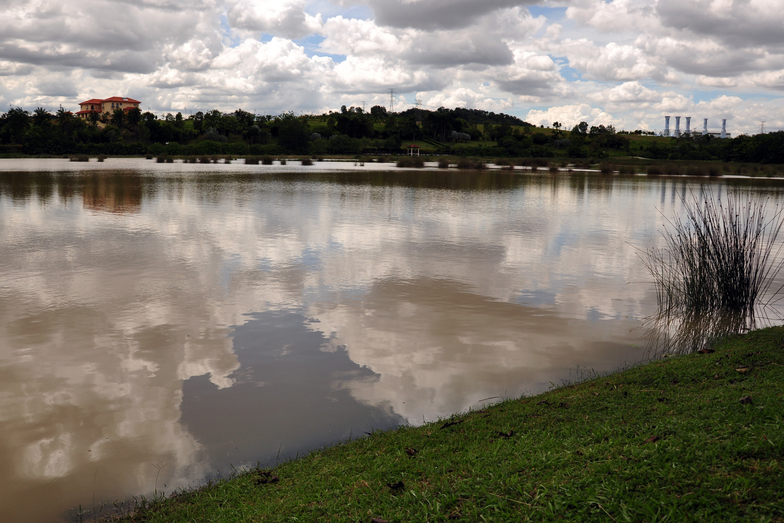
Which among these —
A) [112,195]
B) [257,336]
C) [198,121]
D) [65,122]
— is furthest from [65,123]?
[257,336]

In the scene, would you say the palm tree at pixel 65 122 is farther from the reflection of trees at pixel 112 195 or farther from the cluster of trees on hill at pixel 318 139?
the reflection of trees at pixel 112 195

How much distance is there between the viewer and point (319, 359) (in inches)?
309

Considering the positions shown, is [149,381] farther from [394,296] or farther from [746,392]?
[746,392]

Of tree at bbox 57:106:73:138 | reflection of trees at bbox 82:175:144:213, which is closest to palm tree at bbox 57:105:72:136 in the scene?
tree at bbox 57:106:73:138

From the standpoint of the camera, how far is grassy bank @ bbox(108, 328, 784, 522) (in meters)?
3.24

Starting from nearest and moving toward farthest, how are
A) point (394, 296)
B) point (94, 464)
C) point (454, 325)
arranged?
point (94, 464) → point (454, 325) → point (394, 296)

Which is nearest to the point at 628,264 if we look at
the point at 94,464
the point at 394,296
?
the point at 394,296

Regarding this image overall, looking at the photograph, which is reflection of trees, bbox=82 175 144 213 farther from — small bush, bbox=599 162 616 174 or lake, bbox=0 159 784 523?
small bush, bbox=599 162 616 174

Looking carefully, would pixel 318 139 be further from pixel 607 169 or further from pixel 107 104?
pixel 107 104

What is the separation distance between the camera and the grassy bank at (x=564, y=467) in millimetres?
3242

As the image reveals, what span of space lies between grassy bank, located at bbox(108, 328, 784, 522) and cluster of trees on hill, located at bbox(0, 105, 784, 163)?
93268mm

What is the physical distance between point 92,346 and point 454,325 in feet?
18.0

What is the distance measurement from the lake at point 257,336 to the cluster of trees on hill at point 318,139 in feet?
283

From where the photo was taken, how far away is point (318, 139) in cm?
12681
